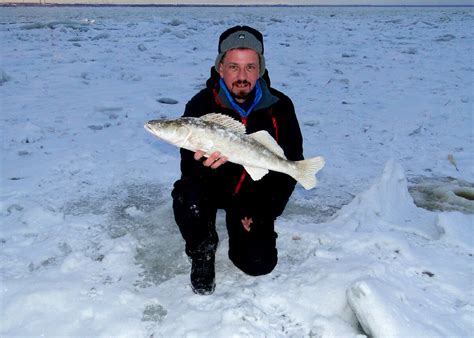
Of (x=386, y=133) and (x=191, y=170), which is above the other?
(x=191, y=170)

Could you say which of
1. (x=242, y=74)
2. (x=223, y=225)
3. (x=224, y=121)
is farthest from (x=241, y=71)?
(x=223, y=225)

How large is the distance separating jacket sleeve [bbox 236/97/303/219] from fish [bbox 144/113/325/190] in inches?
18.5

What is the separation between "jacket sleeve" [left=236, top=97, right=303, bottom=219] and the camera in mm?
3408

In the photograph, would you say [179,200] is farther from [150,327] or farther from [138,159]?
[138,159]

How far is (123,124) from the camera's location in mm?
6777

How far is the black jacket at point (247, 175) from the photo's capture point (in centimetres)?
334

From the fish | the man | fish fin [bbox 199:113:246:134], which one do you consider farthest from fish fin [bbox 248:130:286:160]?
the man

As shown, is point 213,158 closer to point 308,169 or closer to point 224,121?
point 224,121

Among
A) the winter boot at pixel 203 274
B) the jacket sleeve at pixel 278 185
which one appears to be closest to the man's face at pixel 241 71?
the jacket sleeve at pixel 278 185

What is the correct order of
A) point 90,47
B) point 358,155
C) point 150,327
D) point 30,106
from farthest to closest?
point 90,47 < point 30,106 < point 358,155 < point 150,327

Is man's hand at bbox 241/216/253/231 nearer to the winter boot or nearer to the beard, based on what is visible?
the winter boot

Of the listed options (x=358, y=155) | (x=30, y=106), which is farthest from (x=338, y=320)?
(x=30, y=106)

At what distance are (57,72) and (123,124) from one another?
4748 mm

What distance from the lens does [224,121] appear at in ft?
9.24
